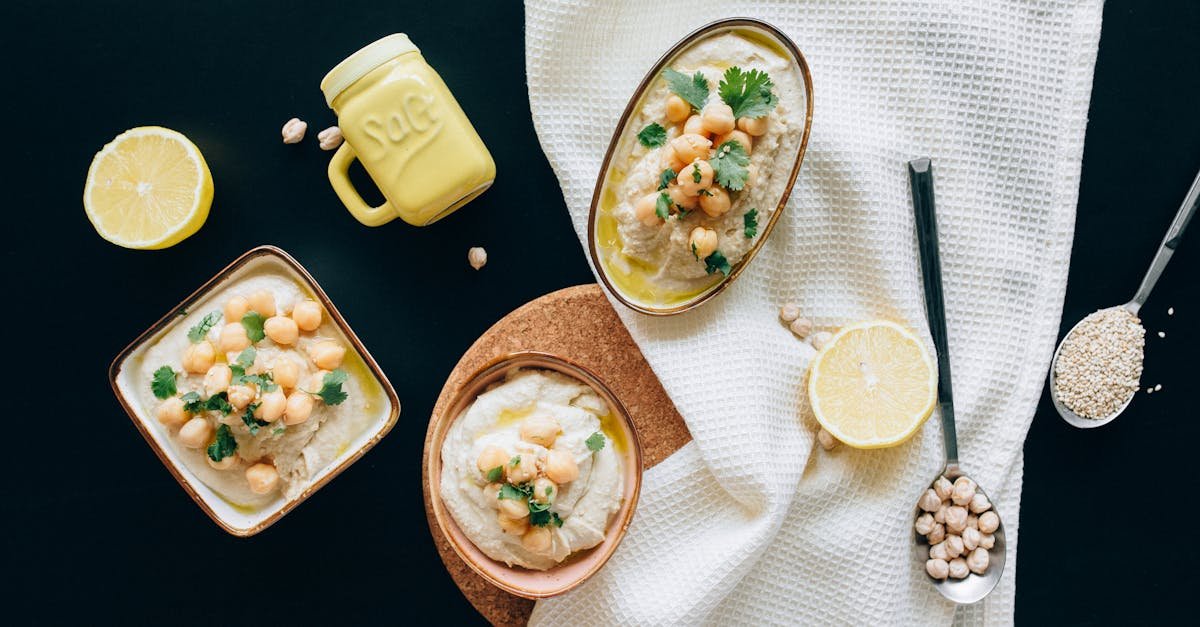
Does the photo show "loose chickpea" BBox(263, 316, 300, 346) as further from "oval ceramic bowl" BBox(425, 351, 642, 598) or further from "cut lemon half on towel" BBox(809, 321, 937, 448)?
"cut lemon half on towel" BBox(809, 321, 937, 448)

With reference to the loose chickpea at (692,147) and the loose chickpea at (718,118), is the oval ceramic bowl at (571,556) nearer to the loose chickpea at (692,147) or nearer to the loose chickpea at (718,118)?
the loose chickpea at (692,147)

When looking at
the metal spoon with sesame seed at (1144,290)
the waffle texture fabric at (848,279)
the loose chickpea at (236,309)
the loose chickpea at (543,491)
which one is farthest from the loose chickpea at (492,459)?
the metal spoon with sesame seed at (1144,290)

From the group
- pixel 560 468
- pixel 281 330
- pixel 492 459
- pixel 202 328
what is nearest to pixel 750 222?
pixel 560 468

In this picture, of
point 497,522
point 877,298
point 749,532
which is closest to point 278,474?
point 497,522

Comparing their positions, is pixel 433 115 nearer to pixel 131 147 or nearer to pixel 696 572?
pixel 131 147

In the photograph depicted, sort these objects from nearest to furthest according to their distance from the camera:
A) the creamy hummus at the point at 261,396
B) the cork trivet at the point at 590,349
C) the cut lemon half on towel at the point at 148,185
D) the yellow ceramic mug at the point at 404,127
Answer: the creamy hummus at the point at 261,396 < the yellow ceramic mug at the point at 404,127 < the cut lemon half on towel at the point at 148,185 < the cork trivet at the point at 590,349

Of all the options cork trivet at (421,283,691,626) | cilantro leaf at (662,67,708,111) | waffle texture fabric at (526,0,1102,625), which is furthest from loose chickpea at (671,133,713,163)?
cork trivet at (421,283,691,626)
